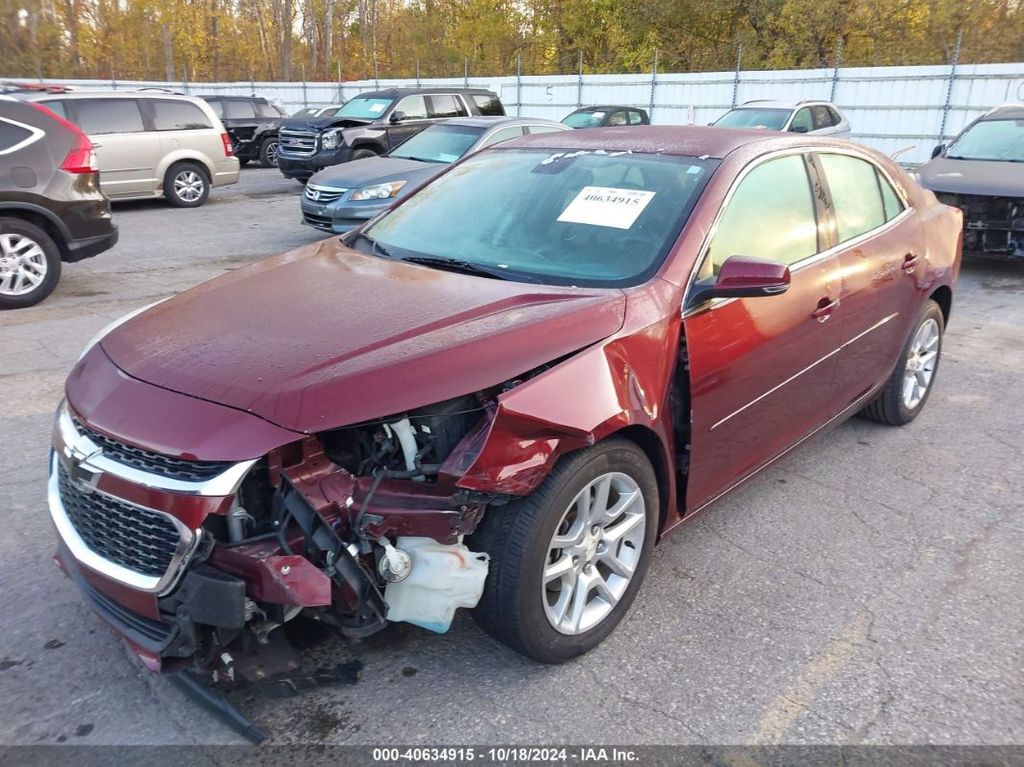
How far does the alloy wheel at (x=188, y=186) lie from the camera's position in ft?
43.8

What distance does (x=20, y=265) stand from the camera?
710cm

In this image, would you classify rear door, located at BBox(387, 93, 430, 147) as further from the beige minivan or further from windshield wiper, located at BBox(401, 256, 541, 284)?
A: windshield wiper, located at BBox(401, 256, 541, 284)

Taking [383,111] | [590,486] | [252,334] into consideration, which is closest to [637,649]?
[590,486]

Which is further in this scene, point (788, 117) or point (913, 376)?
point (788, 117)

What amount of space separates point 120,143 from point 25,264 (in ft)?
20.2

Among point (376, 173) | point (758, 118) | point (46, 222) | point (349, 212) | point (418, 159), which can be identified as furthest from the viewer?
point (758, 118)

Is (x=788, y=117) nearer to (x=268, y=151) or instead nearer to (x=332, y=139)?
(x=332, y=139)

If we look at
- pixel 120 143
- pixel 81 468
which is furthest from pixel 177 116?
pixel 81 468

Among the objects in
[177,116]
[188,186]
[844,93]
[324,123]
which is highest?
[844,93]

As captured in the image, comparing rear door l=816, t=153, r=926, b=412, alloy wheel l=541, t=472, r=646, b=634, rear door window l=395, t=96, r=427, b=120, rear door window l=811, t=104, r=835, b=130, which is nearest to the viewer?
alloy wheel l=541, t=472, r=646, b=634

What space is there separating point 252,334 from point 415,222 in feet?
4.41

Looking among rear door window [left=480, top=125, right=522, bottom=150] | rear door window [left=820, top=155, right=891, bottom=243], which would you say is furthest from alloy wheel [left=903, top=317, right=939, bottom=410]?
rear door window [left=480, top=125, right=522, bottom=150]

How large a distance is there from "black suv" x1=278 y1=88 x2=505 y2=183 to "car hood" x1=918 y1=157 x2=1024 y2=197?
8156 mm

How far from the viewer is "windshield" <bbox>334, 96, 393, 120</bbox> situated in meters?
14.2
